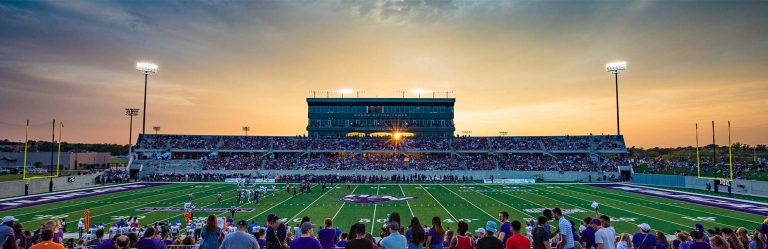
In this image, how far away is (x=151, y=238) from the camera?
24.2 feet

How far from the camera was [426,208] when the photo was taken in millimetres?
27891

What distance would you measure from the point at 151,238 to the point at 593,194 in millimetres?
37120

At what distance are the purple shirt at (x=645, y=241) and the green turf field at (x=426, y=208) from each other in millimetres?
12170

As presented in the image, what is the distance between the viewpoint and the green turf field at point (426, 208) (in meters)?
23.0

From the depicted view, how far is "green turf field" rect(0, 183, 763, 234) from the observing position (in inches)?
905

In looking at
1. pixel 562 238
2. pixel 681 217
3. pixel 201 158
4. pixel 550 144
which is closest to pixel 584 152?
pixel 550 144

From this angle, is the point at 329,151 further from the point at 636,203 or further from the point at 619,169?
the point at 636,203

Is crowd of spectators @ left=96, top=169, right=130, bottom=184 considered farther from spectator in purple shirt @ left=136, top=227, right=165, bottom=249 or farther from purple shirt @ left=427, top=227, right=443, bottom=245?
purple shirt @ left=427, top=227, right=443, bottom=245

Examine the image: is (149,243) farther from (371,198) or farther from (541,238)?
(371,198)

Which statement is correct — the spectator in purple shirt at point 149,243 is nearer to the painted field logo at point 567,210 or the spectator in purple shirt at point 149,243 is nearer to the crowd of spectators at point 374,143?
the painted field logo at point 567,210

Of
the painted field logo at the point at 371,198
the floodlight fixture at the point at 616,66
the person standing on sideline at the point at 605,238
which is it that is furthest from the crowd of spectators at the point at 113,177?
the floodlight fixture at the point at 616,66

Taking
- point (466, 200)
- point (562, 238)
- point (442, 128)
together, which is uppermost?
point (442, 128)

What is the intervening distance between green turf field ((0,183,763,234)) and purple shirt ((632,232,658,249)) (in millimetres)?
12170

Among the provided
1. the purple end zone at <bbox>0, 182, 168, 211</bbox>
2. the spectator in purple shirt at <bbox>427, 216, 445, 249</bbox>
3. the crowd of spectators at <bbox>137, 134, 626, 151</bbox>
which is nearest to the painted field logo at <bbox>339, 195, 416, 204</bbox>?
the purple end zone at <bbox>0, 182, 168, 211</bbox>
